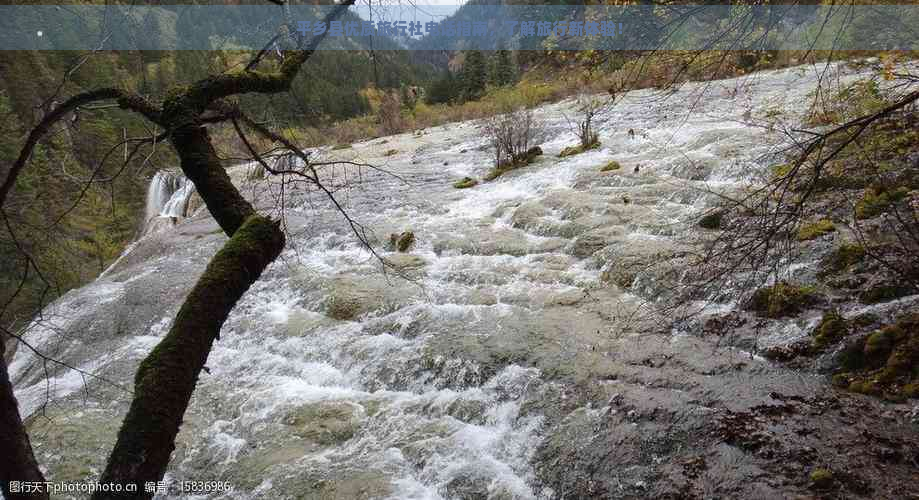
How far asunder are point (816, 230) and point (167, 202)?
17.8 metres

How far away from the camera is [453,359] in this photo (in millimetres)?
5141

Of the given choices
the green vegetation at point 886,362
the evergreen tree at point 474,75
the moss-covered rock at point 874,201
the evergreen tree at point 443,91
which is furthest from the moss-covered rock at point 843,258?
the evergreen tree at point 443,91

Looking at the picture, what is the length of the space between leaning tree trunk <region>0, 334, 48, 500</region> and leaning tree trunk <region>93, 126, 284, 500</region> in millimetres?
758

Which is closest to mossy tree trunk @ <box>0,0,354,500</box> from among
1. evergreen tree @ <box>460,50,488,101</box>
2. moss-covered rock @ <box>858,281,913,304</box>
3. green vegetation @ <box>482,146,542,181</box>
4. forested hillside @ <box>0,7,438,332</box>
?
forested hillside @ <box>0,7,438,332</box>

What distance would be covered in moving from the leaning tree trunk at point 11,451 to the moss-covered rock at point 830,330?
16.6 feet

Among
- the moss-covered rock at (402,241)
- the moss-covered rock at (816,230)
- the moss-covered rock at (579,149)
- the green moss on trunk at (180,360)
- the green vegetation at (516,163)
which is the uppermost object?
the green moss on trunk at (180,360)

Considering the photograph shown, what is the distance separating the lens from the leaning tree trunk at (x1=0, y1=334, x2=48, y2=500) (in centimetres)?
202

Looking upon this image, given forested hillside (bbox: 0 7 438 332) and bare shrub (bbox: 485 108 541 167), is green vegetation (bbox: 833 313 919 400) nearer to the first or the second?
forested hillside (bbox: 0 7 438 332)

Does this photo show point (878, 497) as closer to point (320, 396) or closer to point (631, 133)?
point (320, 396)

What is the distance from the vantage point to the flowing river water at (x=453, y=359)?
3.83 metres

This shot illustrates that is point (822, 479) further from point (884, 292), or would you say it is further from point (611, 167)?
point (611, 167)

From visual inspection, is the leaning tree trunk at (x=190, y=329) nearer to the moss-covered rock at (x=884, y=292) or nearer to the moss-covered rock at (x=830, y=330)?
the moss-covered rock at (x=830, y=330)

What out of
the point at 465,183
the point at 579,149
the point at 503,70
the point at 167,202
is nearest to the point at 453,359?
the point at 465,183

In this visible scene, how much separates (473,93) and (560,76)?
1144 inches
